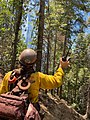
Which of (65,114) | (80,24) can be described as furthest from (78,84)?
(65,114)

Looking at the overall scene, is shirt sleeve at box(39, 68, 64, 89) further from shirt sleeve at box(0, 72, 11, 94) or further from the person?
shirt sleeve at box(0, 72, 11, 94)

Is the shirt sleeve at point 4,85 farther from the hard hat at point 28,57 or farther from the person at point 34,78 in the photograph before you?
the hard hat at point 28,57

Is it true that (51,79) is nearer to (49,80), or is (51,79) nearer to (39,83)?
(49,80)

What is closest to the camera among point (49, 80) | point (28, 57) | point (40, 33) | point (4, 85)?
point (28, 57)

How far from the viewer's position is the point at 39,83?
150 inches

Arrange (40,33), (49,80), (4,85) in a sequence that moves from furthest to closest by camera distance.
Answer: (40,33)
(4,85)
(49,80)

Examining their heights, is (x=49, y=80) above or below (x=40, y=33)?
above

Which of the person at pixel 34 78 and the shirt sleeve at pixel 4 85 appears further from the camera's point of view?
the shirt sleeve at pixel 4 85

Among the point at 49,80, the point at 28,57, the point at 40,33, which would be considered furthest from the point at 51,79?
the point at 40,33

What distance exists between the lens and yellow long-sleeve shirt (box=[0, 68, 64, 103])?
3.73 metres

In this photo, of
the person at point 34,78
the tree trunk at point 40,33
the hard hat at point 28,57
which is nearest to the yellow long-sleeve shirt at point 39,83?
the person at point 34,78

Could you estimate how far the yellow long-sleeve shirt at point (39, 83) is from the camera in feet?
12.2

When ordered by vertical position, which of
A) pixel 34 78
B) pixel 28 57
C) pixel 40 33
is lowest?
pixel 40 33

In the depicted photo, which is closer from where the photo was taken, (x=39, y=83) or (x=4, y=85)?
(x=39, y=83)
